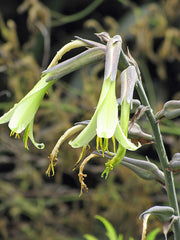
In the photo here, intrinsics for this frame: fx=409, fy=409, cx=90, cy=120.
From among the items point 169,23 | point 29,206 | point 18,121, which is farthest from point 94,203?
point 18,121

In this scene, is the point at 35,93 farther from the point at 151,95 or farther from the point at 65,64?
the point at 151,95

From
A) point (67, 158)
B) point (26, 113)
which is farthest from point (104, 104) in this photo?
point (67, 158)

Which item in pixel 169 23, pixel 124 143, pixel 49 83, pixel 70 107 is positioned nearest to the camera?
pixel 124 143

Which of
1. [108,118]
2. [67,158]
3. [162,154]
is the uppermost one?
[108,118]

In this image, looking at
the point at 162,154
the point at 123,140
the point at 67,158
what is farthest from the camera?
the point at 67,158

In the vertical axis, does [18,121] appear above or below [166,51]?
above

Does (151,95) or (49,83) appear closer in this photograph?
(49,83)

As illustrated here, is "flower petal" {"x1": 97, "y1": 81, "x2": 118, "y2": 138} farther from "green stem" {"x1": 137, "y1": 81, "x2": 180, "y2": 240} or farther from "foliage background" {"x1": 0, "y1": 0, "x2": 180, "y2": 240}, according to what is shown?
"foliage background" {"x1": 0, "y1": 0, "x2": 180, "y2": 240}

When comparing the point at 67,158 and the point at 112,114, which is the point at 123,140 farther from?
the point at 67,158
